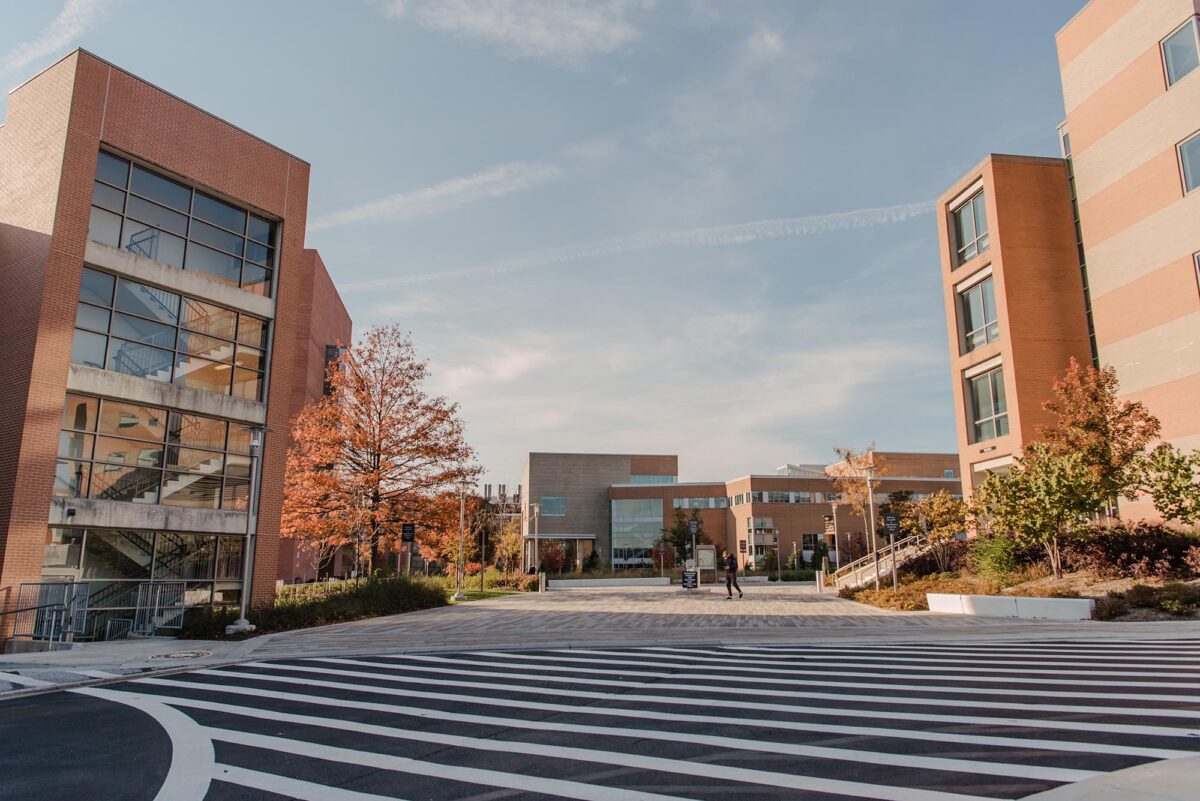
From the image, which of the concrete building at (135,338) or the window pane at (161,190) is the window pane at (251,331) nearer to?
the concrete building at (135,338)

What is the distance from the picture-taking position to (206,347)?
2147 centimetres

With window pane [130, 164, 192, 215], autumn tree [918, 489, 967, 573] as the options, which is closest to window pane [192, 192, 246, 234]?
window pane [130, 164, 192, 215]

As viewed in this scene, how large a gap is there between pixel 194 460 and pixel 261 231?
7527 millimetres

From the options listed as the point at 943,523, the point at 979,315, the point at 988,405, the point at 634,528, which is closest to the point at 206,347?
the point at 943,523

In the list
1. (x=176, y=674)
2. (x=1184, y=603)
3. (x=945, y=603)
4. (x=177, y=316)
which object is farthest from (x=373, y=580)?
(x=1184, y=603)

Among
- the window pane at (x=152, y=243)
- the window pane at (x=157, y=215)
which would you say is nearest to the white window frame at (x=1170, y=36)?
the window pane at (x=157, y=215)

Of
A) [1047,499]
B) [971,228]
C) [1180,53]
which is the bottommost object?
[1047,499]

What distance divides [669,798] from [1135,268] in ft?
92.1

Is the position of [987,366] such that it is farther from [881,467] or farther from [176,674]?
[176,674]

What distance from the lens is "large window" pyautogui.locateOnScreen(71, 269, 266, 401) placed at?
739 inches

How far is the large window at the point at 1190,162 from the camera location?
2344cm

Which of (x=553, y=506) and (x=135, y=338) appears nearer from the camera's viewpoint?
(x=135, y=338)

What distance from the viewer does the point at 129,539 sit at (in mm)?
19094

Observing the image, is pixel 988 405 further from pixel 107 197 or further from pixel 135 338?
pixel 107 197
